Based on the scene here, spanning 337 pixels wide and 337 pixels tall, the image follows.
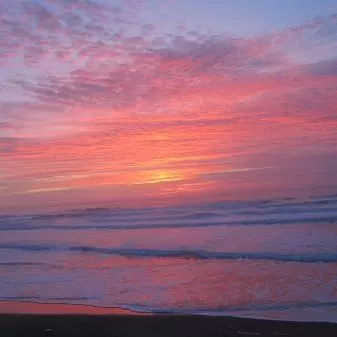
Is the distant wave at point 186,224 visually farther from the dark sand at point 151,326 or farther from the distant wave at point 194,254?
the dark sand at point 151,326

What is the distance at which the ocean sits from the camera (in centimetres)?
778

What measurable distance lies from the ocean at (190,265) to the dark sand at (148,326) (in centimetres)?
36

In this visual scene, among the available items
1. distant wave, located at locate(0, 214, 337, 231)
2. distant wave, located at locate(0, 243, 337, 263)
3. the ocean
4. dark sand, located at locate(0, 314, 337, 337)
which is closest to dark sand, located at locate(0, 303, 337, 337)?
dark sand, located at locate(0, 314, 337, 337)

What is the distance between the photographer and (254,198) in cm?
2647

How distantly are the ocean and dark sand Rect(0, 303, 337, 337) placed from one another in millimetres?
356

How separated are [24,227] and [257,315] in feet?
56.7

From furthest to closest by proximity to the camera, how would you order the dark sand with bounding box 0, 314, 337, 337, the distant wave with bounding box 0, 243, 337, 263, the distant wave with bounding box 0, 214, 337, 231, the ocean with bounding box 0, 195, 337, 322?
the distant wave with bounding box 0, 214, 337, 231 < the distant wave with bounding box 0, 243, 337, 263 < the ocean with bounding box 0, 195, 337, 322 < the dark sand with bounding box 0, 314, 337, 337

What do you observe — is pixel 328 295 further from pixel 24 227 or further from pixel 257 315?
pixel 24 227

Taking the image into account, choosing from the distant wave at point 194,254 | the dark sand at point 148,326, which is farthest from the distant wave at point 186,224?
the dark sand at point 148,326

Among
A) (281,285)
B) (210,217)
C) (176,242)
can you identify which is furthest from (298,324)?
(210,217)

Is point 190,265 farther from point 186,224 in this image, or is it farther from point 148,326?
point 186,224

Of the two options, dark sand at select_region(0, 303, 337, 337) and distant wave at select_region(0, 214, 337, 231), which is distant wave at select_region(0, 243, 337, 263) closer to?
dark sand at select_region(0, 303, 337, 337)

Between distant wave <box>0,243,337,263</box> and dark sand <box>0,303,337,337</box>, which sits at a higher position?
distant wave <box>0,243,337,263</box>

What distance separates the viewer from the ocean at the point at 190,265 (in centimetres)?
778
